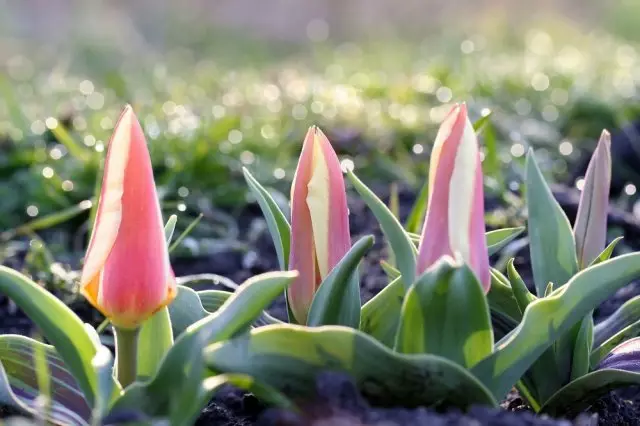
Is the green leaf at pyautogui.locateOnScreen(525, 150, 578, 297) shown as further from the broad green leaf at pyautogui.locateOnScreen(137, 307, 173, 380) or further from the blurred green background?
the broad green leaf at pyautogui.locateOnScreen(137, 307, 173, 380)

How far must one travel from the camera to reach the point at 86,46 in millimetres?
8156

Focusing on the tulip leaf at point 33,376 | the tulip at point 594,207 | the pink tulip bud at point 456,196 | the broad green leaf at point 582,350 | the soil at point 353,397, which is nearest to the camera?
the soil at point 353,397

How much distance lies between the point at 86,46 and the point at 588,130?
5.09m

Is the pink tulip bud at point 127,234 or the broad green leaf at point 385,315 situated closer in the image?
the pink tulip bud at point 127,234

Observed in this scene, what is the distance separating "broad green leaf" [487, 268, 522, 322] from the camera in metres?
1.53

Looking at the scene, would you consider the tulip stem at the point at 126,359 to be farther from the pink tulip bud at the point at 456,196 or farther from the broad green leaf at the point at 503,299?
the broad green leaf at the point at 503,299

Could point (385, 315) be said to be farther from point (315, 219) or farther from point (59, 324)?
point (59, 324)

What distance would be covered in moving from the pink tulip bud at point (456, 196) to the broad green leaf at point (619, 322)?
1.43 ft

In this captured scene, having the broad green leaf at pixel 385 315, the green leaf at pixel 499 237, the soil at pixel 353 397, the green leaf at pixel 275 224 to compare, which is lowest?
the soil at pixel 353 397

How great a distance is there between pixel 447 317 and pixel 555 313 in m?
0.15

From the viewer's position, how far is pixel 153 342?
1.36 meters

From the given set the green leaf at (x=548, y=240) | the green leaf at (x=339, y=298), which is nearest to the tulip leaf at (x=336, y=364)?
the green leaf at (x=339, y=298)

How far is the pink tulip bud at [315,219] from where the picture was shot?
1370 mm

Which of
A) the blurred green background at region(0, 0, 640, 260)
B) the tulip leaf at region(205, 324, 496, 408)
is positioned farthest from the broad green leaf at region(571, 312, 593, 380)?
the blurred green background at region(0, 0, 640, 260)
